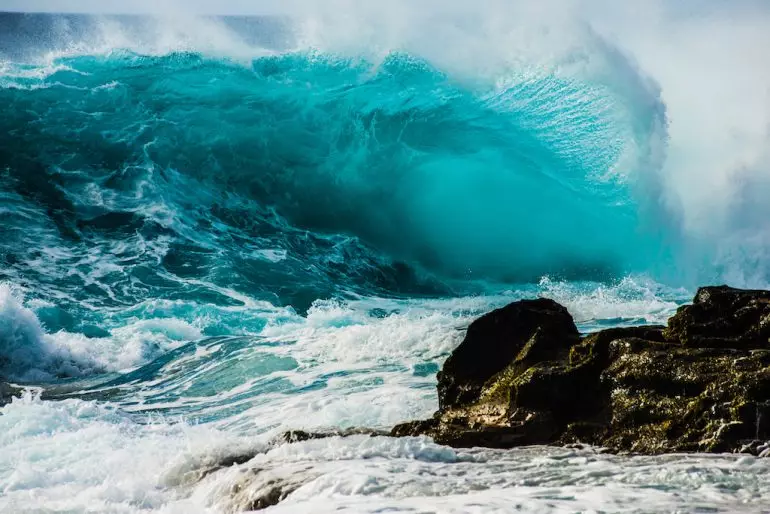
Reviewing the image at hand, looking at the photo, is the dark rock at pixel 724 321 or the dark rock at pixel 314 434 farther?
the dark rock at pixel 314 434

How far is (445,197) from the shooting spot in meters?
17.8

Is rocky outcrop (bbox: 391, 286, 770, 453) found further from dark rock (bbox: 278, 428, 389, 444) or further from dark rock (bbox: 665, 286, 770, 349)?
dark rock (bbox: 278, 428, 389, 444)

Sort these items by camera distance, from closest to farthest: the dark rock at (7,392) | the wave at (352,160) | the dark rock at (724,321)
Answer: the dark rock at (724,321)
the dark rock at (7,392)
the wave at (352,160)

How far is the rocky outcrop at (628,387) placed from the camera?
16.6 feet

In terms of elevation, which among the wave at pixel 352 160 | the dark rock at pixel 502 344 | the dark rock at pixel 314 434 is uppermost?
the wave at pixel 352 160

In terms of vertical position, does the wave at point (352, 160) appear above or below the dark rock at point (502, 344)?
above

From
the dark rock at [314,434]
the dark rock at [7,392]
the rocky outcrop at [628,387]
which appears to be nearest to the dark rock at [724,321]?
the rocky outcrop at [628,387]

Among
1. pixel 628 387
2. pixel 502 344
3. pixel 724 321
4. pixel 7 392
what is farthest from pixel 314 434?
pixel 7 392

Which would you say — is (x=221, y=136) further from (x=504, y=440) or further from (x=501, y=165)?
(x=504, y=440)

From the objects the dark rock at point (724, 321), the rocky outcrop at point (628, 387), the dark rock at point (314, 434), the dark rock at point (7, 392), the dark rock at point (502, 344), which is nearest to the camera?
the rocky outcrop at point (628, 387)

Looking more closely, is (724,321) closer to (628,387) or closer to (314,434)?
(628,387)

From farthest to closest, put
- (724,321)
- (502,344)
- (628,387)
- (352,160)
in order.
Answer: (352,160), (502,344), (724,321), (628,387)

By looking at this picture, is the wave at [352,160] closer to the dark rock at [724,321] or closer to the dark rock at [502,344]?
the dark rock at [502,344]

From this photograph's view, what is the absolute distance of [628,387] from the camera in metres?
5.60
